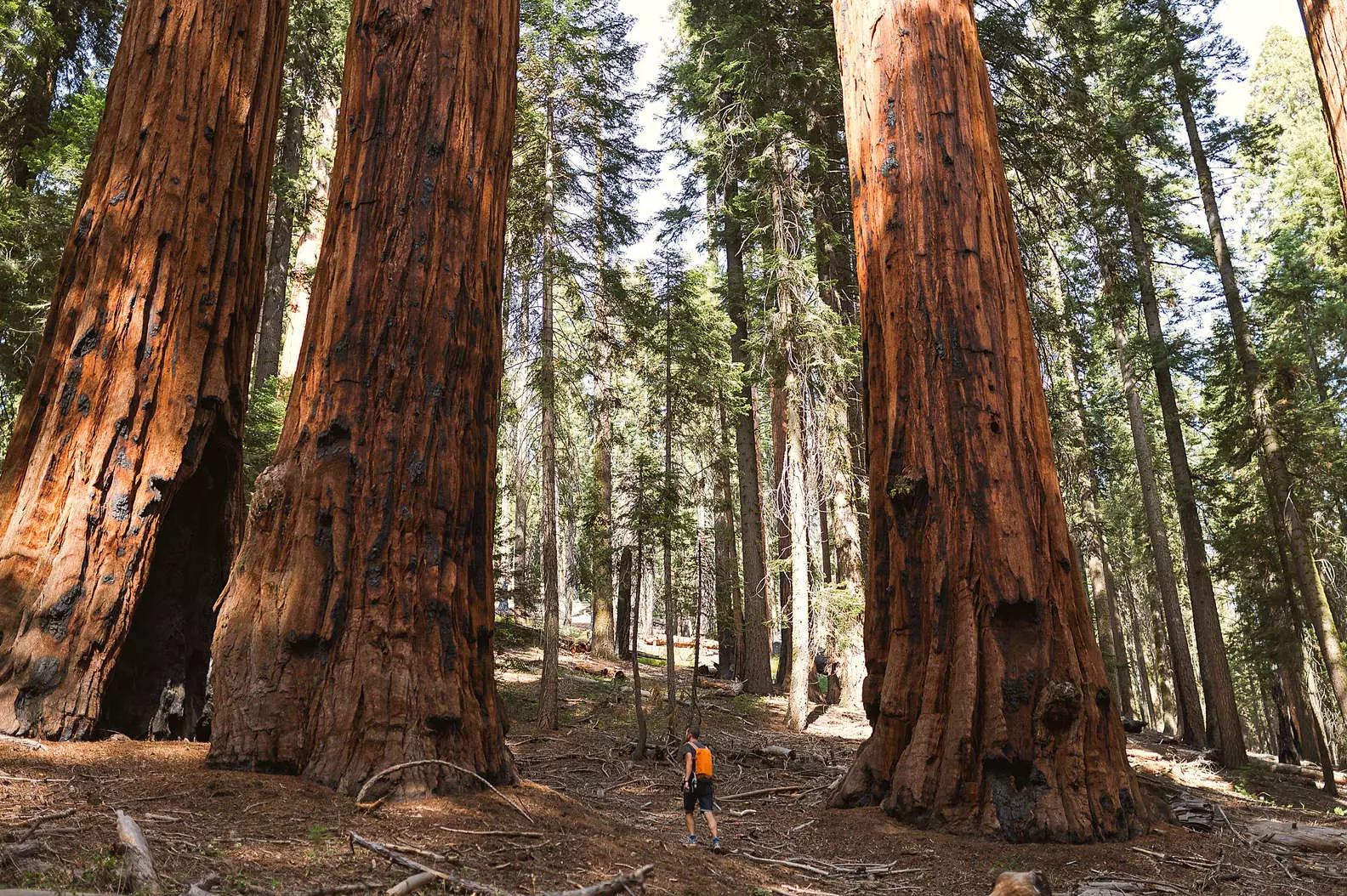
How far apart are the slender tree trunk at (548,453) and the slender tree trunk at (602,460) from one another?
0.95 m

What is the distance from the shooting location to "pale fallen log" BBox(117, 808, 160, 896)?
232cm

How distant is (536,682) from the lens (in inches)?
635

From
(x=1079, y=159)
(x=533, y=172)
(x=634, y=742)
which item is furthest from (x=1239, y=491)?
(x=533, y=172)

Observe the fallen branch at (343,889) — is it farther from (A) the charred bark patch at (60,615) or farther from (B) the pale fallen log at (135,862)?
(A) the charred bark patch at (60,615)

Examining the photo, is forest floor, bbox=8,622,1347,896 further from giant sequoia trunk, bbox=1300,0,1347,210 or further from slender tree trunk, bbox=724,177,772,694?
slender tree trunk, bbox=724,177,772,694

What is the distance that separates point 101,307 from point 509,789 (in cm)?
407

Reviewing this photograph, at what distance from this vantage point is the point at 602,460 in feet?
66.5

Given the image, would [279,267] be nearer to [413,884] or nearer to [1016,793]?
[413,884]

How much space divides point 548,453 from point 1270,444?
1294 cm

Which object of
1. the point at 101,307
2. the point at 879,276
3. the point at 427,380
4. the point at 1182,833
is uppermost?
the point at 879,276

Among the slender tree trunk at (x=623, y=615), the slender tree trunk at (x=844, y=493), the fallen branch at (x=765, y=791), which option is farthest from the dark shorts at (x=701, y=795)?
the slender tree trunk at (x=623, y=615)

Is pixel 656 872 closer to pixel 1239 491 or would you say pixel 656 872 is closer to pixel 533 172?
pixel 533 172

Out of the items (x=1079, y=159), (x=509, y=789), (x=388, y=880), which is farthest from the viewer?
Result: (x=1079, y=159)

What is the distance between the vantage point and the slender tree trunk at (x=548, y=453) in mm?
11680
